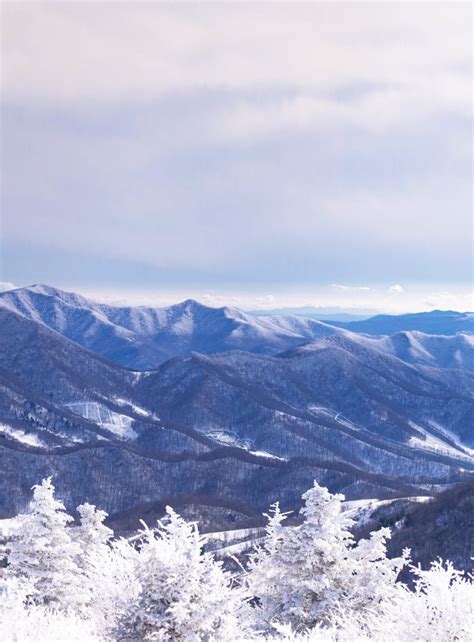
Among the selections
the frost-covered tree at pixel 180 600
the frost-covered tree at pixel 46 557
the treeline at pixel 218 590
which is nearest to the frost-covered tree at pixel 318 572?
the treeline at pixel 218 590

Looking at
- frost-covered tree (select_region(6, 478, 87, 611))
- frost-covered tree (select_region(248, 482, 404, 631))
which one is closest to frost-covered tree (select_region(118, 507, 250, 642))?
frost-covered tree (select_region(248, 482, 404, 631))

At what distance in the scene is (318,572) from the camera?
117 ft

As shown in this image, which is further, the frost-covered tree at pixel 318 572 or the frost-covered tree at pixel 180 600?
the frost-covered tree at pixel 318 572

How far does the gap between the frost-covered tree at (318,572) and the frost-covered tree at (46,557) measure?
12.3m

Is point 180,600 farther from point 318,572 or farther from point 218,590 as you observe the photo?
point 318,572

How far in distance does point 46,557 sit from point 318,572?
17.6 m

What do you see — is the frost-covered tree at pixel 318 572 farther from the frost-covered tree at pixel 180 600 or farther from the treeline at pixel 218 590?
the frost-covered tree at pixel 180 600

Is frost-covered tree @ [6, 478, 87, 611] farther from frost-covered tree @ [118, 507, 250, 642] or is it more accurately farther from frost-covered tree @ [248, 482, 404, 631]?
frost-covered tree @ [118, 507, 250, 642]

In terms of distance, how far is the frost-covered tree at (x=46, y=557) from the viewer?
41.3 meters

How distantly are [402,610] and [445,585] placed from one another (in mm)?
2031

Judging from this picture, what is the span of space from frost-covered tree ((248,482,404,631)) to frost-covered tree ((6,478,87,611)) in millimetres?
12305

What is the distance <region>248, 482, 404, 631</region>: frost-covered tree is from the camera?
1358 inches

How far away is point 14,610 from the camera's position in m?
22.9

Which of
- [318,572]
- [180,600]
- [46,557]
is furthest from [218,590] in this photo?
[46,557]
